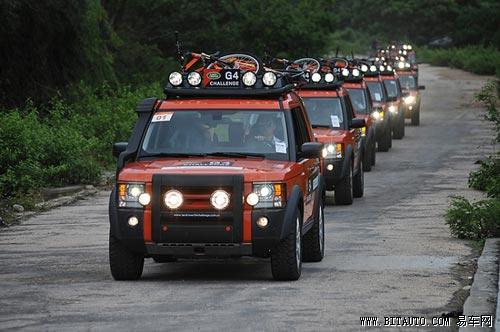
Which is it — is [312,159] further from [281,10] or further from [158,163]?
[281,10]

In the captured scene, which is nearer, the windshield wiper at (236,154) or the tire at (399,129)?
the windshield wiper at (236,154)

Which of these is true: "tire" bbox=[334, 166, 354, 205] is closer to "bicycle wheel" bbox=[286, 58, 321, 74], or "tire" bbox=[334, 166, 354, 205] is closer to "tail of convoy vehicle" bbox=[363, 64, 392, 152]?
"bicycle wheel" bbox=[286, 58, 321, 74]

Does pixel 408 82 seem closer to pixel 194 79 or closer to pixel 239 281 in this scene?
pixel 194 79

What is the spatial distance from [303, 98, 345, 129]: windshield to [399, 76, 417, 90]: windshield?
25091mm

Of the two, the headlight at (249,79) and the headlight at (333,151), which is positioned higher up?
the headlight at (249,79)

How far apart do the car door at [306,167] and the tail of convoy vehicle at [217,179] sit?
0.02 meters

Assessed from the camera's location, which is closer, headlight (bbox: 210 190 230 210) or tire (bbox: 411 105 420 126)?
headlight (bbox: 210 190 230 210)

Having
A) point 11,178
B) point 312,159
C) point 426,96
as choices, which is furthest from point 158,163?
point 426,96

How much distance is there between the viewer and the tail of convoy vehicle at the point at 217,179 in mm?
13250

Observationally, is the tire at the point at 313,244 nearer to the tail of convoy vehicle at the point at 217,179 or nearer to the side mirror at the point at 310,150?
the tail of convoy vehicle at the point at 217,179

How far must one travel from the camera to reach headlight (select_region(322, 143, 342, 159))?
22281 millimetres

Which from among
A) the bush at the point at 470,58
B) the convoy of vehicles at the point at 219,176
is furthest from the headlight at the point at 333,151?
the bush at the point at 470,58

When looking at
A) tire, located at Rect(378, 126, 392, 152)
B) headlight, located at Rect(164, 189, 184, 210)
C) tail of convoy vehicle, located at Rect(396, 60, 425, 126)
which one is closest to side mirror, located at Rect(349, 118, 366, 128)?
headlight, located at Rect(164, 189, 184, 210)

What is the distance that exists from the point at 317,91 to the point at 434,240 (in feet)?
23.1
